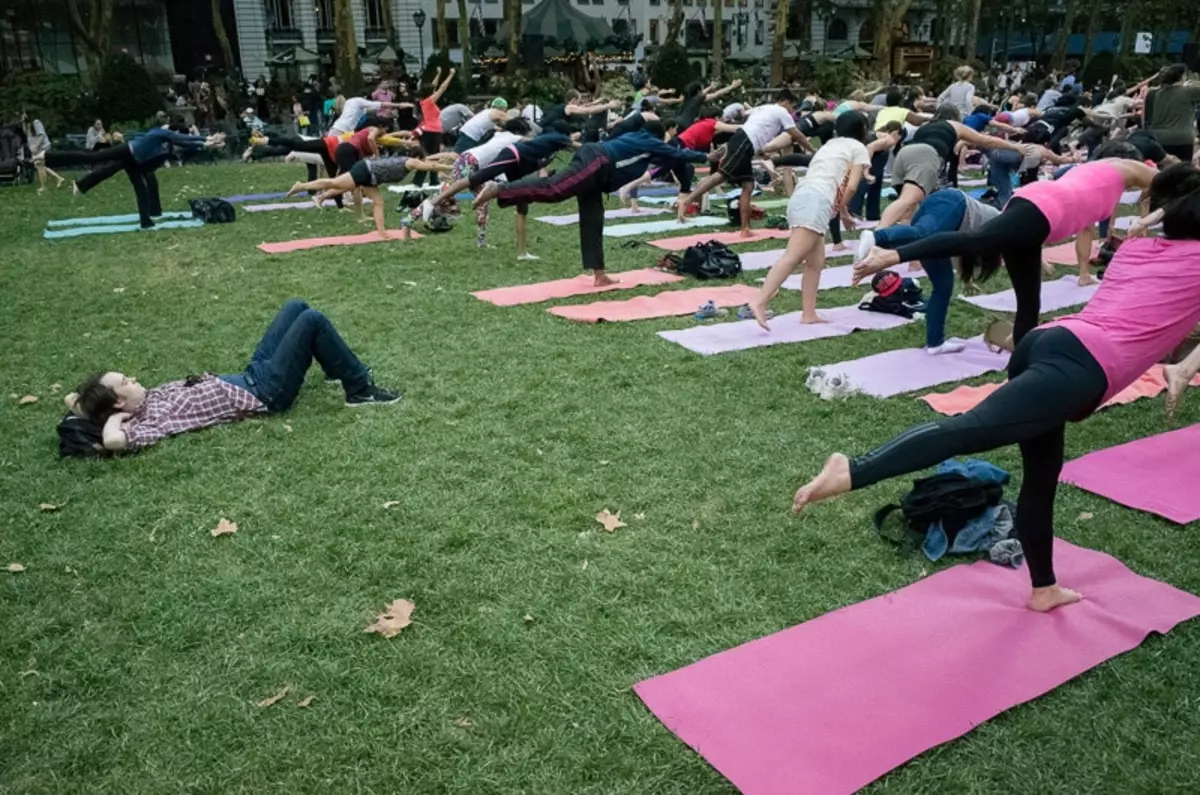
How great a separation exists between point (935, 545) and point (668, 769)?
1876 millimetres

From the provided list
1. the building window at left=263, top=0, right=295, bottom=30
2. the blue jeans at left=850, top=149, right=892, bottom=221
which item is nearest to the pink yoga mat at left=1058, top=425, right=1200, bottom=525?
the blue jeans at left=850, top=149, right=892, bottom=221

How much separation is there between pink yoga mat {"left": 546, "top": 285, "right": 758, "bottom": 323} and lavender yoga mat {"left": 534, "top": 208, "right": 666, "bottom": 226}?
182 inches

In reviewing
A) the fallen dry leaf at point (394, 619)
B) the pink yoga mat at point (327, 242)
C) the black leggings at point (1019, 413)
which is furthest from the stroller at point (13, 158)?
the black leggings at point (1019, 413)

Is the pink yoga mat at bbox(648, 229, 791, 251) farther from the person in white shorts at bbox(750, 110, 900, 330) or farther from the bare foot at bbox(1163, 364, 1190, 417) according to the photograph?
the bare foot at bbox(1163, 364, 1190, 417)

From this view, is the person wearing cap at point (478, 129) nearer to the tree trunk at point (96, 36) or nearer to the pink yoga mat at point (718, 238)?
the pink yoga mat at point (718, 238)

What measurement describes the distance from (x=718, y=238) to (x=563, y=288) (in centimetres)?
324

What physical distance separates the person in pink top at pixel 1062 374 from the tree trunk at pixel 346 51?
79.9 feet

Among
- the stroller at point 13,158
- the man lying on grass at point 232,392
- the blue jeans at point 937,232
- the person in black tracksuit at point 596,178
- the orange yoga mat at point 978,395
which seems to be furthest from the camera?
the stroller at point 13,158

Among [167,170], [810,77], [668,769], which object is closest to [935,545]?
[668,769]

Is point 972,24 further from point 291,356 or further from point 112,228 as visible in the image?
point 291,356

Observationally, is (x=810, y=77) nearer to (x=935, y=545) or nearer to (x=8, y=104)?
(x=8, y=104)

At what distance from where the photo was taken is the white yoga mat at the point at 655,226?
40.7ft

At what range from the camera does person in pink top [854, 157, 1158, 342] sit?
12.6 feet

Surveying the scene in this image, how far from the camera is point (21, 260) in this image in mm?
11148
